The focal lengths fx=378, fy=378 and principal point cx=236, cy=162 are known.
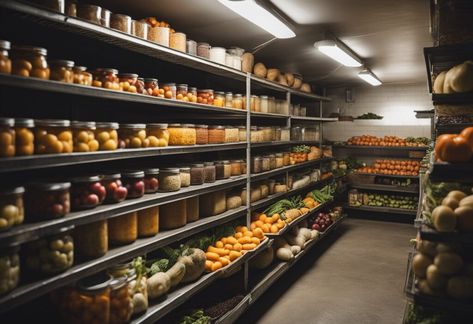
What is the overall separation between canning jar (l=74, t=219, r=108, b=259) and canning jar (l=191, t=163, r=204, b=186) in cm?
118

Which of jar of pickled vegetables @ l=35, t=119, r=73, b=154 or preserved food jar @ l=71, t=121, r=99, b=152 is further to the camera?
preserved food jar @ l=71, t=121, r=99, b=152

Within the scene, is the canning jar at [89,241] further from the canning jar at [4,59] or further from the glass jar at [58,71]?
the canning jar at [4,59]

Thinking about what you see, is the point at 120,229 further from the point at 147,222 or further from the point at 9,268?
the point at 9,268

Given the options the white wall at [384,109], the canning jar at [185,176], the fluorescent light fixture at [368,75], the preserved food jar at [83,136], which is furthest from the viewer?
the white wall at [384,109]

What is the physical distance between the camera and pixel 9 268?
1835mm

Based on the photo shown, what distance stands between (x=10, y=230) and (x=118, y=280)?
80 centimetres

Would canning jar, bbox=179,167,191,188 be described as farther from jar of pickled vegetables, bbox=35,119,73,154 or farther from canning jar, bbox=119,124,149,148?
jar of pickled vegetables, bbox=35,119,73,154

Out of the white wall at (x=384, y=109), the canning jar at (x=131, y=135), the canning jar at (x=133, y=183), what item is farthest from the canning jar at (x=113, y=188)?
the white wall at (x=384, y=109)

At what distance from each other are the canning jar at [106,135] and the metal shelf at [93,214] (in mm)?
392

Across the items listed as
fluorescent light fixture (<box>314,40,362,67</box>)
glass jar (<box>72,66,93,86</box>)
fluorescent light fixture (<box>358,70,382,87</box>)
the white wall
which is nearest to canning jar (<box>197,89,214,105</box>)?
glass jar (<box>72,66,93,86</box>)

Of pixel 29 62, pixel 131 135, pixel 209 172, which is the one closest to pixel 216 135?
pixel 209 172

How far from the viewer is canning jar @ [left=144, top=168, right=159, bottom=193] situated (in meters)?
2.97

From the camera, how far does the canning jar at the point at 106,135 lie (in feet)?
8.04

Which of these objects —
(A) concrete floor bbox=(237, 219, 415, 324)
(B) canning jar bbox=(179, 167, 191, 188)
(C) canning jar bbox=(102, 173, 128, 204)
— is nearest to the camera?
(C) canning jar bbox=(102, 173, 128, 204)
